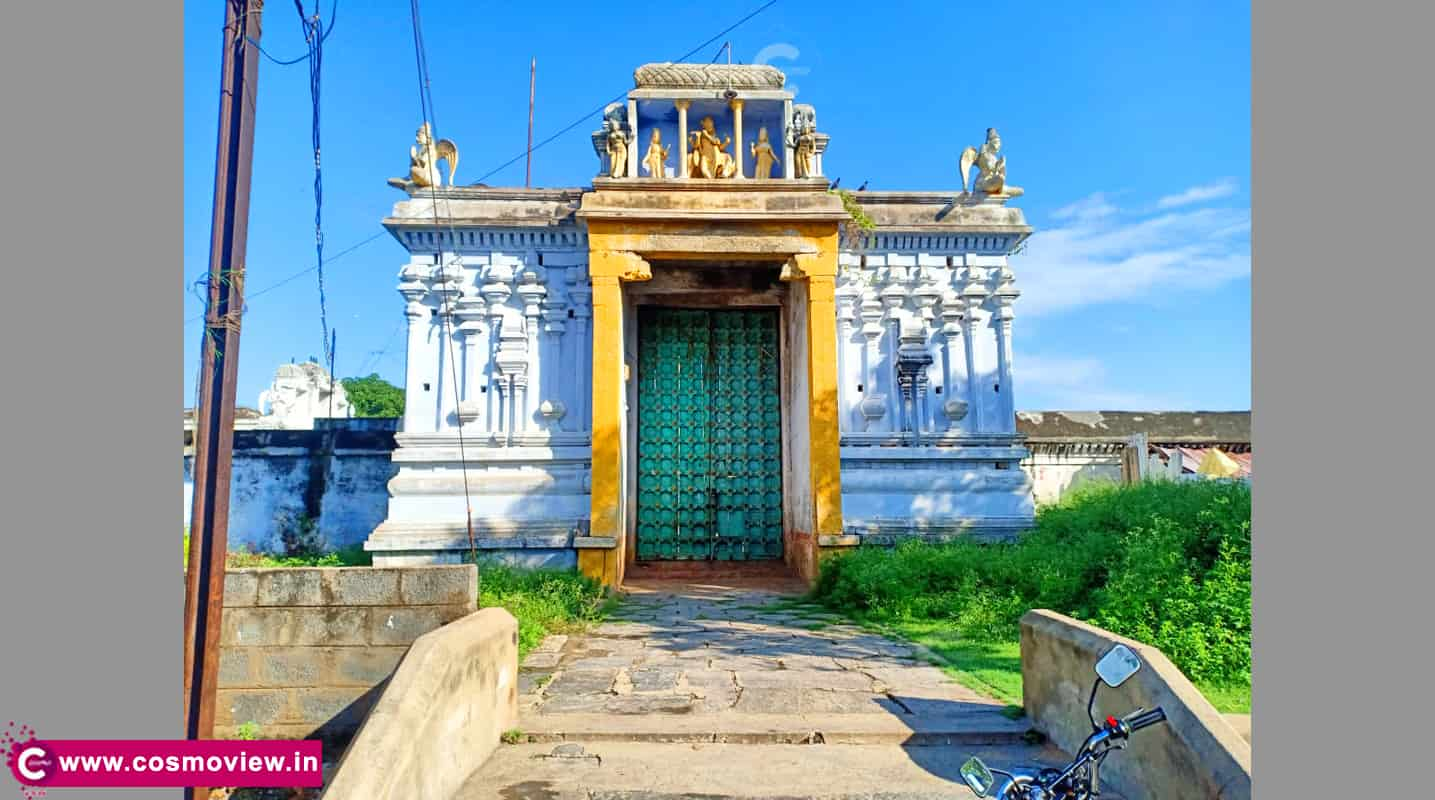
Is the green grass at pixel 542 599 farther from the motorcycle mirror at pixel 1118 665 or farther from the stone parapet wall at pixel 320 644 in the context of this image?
the motorcycle mirror at pixel 1118 665

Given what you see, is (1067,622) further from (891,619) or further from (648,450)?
(648,450)

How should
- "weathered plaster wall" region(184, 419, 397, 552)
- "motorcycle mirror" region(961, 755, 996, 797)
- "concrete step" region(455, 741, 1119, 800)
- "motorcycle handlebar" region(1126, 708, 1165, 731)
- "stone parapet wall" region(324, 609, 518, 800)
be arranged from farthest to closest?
"weathered plaster wall" region(184, 419, 397, 552), "concrete step" region(455, 741, 1119, 800), "stone parapet wall" region(324, 609, 518, 800), "motorcycle handlebar" region(1126, 708, 1165, 731), "motorcycle mirror" region(961, 755, 996, 797)

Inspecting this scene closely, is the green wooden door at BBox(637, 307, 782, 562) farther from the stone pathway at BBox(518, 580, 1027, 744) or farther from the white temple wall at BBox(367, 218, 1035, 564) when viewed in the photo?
the stone pathway at BBox(518, 580, 1027, 744)

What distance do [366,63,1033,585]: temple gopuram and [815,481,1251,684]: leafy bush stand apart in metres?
1.27

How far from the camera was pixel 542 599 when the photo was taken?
8.27 meters

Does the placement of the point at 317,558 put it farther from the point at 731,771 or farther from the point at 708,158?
the point at 731,771

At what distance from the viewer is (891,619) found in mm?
8164

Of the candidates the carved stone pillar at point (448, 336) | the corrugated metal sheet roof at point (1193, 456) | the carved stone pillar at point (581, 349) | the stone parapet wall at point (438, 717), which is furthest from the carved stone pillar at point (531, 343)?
the corrugated metal sheet roof at point (1193, 456)

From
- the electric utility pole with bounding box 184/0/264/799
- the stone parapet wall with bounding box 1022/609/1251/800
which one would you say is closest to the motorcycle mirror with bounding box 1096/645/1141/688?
the stone parapet wall with bounding box 1022/609/1251/800

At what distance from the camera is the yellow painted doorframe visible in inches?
406

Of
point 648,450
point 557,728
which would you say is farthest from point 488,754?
point 648,450

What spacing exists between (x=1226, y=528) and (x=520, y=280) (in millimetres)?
8653

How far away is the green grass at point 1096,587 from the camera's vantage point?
6.02m

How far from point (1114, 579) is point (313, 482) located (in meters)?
10.3
